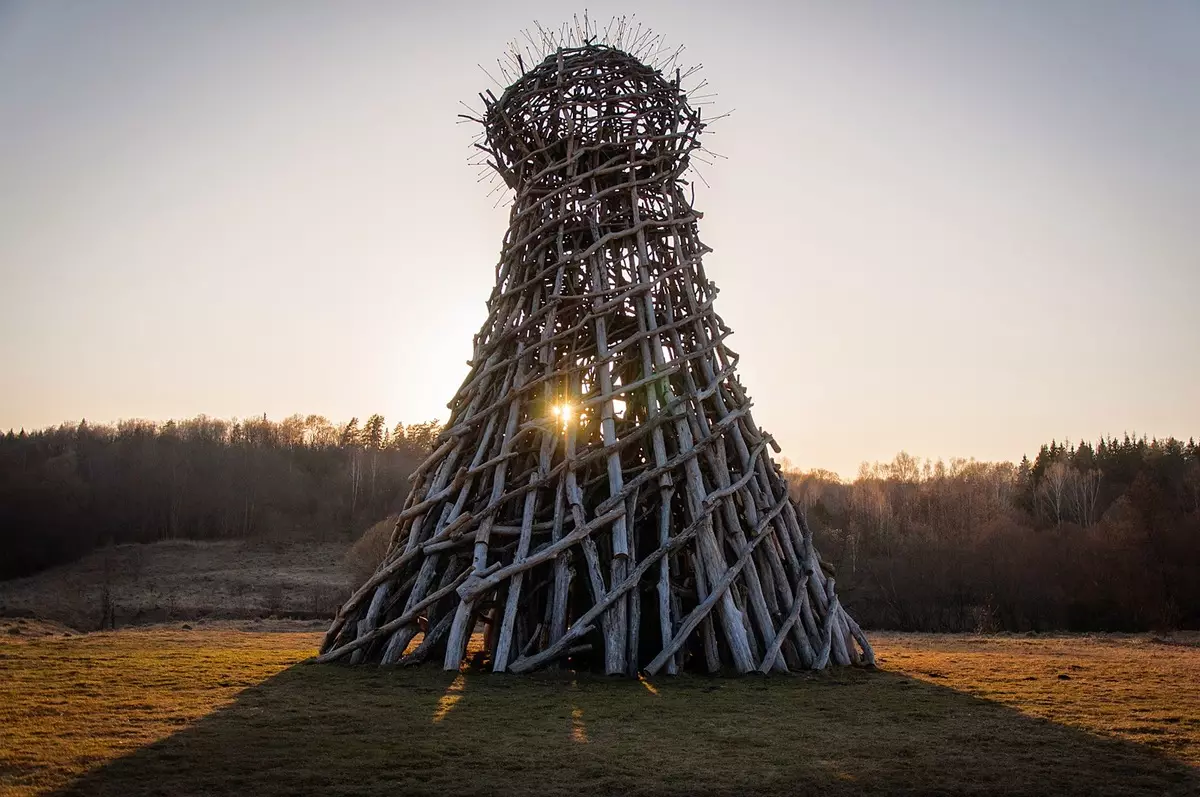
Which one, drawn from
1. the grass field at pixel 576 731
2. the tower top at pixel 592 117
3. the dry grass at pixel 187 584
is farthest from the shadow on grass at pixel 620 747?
the dry grass at pixel 187 584

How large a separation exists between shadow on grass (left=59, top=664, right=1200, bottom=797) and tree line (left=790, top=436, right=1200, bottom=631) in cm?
1715

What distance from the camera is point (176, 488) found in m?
68.0

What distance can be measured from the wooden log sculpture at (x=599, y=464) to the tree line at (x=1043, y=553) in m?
13.8

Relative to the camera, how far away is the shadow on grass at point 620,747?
5957mm

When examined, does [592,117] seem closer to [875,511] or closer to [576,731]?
[576,731]

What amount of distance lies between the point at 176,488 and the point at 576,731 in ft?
223

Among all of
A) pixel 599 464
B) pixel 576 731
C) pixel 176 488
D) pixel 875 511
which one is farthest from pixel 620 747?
pixel 176 488

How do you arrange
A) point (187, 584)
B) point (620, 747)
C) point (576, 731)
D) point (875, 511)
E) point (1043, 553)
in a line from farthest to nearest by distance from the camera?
1. point (875, 511)
2. point (187, 584)
3. point (1043, 553)
4. point (576, 731)
5. point (620, 747)

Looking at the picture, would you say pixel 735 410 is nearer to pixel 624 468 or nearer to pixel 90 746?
pixel 624 468

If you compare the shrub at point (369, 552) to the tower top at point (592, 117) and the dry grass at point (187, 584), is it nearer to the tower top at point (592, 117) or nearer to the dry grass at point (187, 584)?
the dry grass at point (187, 584)

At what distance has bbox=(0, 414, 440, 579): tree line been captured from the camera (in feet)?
191

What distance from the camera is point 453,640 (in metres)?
11.4

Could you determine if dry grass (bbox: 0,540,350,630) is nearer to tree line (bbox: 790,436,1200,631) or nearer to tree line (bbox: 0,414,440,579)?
tree line (bbox: 0,414,440,579)

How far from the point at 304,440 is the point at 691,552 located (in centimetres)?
8507
